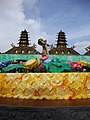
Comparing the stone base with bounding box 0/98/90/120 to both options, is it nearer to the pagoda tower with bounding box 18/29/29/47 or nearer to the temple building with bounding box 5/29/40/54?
the temple building with bounding box 5/29/40/54

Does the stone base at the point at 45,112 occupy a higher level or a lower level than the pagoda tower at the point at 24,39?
lower

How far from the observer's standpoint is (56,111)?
537cm

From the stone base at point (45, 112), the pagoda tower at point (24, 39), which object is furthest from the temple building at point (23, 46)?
the stone base at point (45, 112)

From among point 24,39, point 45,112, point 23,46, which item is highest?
point 24,39

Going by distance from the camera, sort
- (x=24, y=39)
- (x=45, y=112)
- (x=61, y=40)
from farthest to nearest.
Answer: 1. (x=61, y=40)
2. (x=24, y=39)
3. (x=45, y=112)

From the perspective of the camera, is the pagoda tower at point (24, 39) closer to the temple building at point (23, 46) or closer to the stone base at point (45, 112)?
the temple building at point (23, 46)

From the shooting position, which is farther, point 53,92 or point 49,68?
point 49,68

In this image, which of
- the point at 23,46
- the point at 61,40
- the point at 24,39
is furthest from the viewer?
the point at 61,40

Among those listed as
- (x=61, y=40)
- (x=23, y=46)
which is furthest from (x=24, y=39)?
(x=61, y=40)

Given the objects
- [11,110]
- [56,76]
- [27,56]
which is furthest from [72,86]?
[27,56]

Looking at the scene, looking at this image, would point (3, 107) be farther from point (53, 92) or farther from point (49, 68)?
point (49, 68)

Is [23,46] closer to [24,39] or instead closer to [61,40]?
[24,39]

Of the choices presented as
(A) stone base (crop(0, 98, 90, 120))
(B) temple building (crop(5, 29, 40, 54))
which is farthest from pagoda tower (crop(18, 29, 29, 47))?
(A) stone base (crop(0, 98, 90, 120))

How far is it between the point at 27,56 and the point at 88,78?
64.6 ft
